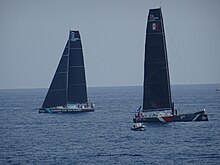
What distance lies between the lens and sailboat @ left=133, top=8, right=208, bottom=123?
317 ft

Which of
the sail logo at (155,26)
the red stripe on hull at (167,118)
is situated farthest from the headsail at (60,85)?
the red stripe on hull at (167,118)

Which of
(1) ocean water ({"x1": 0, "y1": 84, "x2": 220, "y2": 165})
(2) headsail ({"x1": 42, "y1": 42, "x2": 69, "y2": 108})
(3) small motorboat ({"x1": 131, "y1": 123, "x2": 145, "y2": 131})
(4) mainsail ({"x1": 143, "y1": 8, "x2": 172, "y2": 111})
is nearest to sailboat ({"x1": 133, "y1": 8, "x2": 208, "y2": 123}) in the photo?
(4) mainsail ({"x1": 143, "y1": 8, "x2": 172, "y2": 111})

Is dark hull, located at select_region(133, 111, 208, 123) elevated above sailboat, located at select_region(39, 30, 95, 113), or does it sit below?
below

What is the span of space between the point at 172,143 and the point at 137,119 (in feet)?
71.4

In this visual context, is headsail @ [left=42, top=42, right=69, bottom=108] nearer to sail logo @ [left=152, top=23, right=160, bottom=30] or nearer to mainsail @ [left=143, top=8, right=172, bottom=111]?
mainsail @ [left=143, top=8, right=172, bottom=111]

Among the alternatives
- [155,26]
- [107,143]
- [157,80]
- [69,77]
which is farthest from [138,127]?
[69,77]

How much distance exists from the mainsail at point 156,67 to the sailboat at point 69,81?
32.0 metres

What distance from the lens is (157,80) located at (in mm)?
98625

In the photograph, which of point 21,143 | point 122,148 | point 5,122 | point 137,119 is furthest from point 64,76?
point 122,148

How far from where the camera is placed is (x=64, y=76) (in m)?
129

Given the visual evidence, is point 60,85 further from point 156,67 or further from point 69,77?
point 156,67

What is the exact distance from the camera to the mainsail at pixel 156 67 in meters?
96.6

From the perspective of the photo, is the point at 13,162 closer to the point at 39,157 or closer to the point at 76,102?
the point at 39,157

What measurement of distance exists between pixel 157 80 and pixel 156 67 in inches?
93.8
